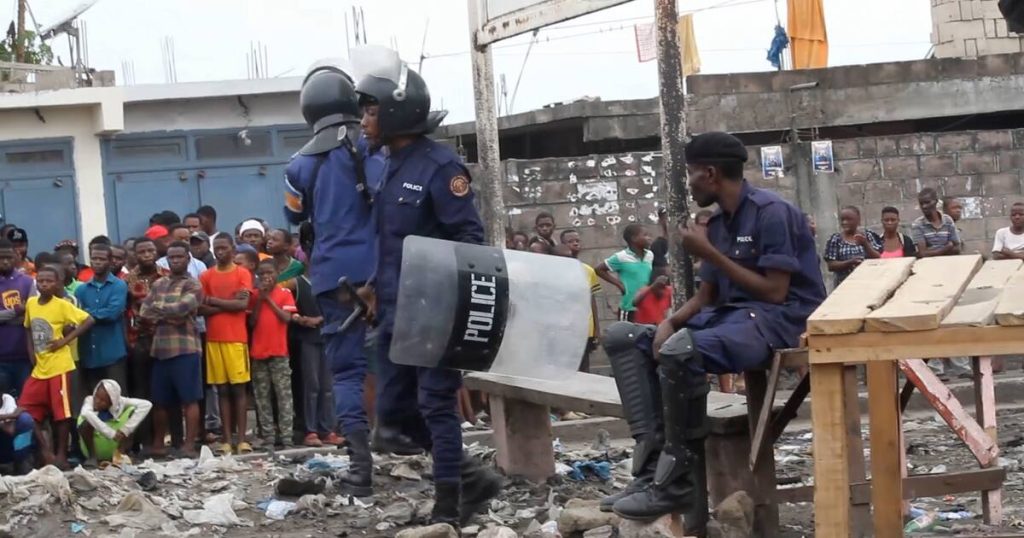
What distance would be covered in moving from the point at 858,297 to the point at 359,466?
300 cm

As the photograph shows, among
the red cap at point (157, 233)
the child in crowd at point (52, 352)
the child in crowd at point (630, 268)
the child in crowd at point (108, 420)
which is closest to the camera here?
the child in crowd at point (108, 420)

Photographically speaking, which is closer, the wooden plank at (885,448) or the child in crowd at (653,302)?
the wooden plank at (885,448)

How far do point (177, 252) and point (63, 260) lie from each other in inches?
45.9

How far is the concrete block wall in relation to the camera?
23.8 metres

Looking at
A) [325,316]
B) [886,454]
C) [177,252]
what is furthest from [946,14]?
[886,454]

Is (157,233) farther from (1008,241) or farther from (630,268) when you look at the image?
(1008,241)

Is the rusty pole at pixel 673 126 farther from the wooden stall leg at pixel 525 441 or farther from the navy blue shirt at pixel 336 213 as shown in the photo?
the navy blue shirt at pixel 336 213

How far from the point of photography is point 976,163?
16.1 m

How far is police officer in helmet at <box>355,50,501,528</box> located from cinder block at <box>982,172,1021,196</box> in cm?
1082

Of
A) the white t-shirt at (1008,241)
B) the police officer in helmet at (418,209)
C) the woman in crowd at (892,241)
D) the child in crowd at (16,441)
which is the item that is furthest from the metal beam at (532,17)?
the white t-shirt at (1008,241)

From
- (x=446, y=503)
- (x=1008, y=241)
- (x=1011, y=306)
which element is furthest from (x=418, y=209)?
(x=1008, y=241)

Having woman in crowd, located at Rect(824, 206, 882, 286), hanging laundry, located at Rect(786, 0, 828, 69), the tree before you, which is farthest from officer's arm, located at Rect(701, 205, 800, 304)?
the tree

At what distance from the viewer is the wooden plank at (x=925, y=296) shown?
4590 millimetres

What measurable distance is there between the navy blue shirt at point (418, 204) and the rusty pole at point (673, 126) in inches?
45.8
